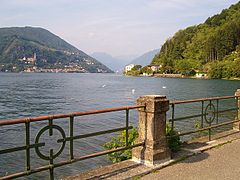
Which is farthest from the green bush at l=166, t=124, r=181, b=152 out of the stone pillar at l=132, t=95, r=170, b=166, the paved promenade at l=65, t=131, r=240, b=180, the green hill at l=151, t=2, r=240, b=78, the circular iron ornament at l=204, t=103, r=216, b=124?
the green hill at l=151, t=2, r=240, b=78

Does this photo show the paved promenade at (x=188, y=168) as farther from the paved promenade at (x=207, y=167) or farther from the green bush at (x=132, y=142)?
the green bush at (x=132, y=142)

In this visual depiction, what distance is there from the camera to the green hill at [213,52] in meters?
138

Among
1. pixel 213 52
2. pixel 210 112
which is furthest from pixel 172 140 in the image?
pixel 213 52

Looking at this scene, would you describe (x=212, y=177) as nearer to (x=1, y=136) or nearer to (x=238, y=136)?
(x=238, y=136)

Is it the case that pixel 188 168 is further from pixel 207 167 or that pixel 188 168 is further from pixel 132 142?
pixel 132 142

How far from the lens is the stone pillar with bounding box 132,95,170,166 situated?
6.56 meters

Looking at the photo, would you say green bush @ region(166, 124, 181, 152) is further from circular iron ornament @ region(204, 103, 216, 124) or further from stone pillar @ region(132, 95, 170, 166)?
circular iron ornament @ region(204, 103, 216, 124)

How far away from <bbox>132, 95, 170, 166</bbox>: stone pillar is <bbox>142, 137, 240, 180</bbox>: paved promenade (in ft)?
1.24

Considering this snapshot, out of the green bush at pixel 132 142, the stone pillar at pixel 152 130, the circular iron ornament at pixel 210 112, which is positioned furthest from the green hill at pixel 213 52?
the stone pillar at pixel 152 130

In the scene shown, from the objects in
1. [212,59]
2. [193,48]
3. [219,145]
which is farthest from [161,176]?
[193,48]

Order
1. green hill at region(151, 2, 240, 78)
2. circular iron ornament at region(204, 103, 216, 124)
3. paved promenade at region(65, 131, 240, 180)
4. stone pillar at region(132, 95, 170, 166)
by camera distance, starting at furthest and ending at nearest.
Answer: green hill at region(151, 2, 240, 78) → circular iron ornament at region(204, 103, 216, 124) → stone pillar at region(132, 95, 170, 166) → paved promenade at region(65, 131, 240, 180)

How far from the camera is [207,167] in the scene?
6594 millimetres

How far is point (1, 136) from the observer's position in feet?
68.4

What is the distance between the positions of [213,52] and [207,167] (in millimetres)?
161887
